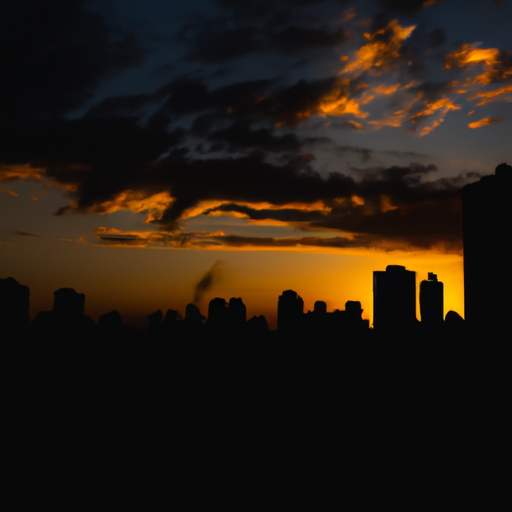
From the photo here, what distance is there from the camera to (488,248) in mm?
91500

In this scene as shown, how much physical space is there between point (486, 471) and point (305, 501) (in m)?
24.6

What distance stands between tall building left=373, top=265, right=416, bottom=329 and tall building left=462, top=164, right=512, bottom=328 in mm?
22436

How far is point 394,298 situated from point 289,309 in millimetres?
21423

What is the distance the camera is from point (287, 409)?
91688 millimetres

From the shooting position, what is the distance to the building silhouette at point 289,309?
110938 millimetres

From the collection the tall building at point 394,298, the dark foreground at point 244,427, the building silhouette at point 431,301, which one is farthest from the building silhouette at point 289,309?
the building silhouette at point 431,301

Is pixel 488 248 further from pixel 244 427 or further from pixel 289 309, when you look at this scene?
pixel 244 427

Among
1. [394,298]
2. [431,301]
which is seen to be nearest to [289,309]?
[394,298]

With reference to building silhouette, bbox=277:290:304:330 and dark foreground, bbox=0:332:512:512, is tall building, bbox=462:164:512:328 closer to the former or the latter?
dark foreground, bbox=0:332:512:512

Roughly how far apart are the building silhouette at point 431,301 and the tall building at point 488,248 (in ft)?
87.4

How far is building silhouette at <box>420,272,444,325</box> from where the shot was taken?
117438 millimetres

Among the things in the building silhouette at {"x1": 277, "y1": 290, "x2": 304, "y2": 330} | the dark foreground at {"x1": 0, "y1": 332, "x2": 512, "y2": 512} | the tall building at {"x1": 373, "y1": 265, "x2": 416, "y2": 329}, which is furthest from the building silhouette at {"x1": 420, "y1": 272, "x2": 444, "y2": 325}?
the building silhouette at {"x1": 277, "y1": 290, "x2": 304, "y2": 330}

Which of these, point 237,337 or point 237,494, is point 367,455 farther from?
point 237,337

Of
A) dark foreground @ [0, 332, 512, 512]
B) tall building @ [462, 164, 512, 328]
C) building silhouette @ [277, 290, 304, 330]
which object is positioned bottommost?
dark foreground @ [0, 332, 512, 512]
